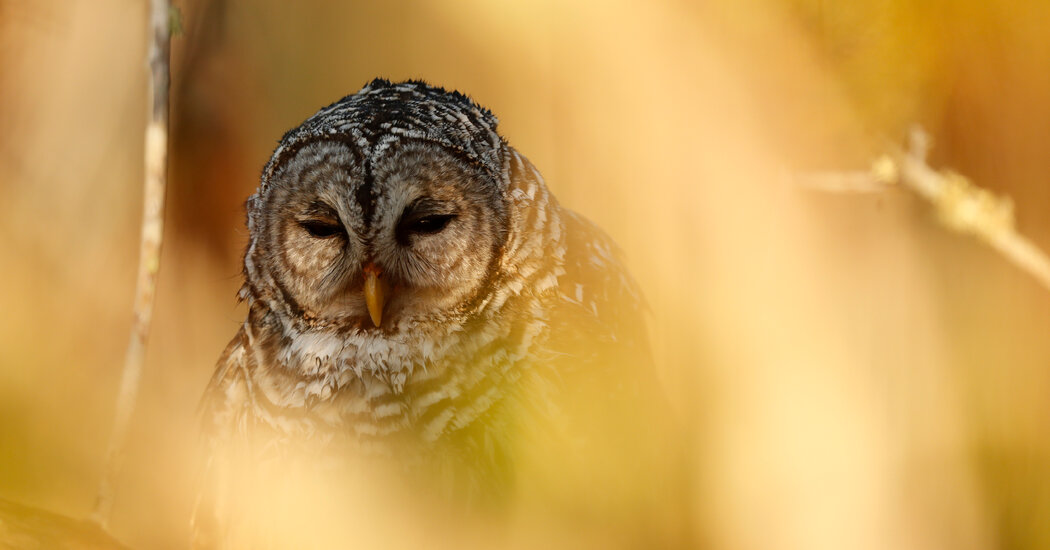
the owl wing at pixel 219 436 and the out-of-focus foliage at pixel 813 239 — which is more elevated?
the out-of-focus foliage at pixel 813 239

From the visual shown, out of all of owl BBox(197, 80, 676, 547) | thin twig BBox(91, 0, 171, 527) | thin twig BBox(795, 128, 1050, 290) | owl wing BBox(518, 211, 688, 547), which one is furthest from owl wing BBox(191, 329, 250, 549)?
thin twig BBox(795, 128, 1050, 290)

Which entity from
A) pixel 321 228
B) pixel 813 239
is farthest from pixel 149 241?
pixel 813 239

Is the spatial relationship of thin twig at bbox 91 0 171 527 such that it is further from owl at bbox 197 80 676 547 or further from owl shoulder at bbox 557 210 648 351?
owl shoulder at bbox 557 210 648 351

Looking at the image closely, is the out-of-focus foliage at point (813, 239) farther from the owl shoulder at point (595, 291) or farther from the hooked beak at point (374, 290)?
the hooked beak at point (374, 290)

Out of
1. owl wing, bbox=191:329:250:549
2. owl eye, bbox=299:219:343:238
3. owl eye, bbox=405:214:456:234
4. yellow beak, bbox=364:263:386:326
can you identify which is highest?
owl eye, bbox=405:214:456:234

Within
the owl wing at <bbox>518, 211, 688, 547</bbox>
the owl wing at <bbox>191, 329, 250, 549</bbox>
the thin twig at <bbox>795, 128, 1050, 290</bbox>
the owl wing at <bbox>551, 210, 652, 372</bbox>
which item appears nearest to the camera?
the thin twig at <bbox>795, 128, 1050, 290</bbox>

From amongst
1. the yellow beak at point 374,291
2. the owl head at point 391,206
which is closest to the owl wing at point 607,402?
the owl head at point 391,206

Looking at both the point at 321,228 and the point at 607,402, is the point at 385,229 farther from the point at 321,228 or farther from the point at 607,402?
the point at 607,402

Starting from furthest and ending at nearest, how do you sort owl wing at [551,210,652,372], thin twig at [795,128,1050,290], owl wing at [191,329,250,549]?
owl wing at [191,329,250,549]
owl wing at [551,210,652,372]
thin twig at [795,128,1050,290]
